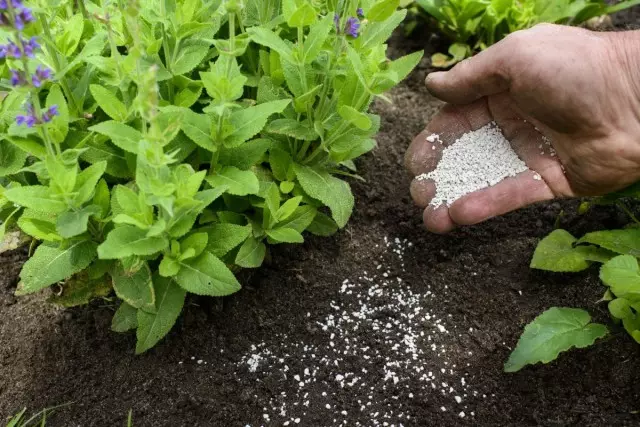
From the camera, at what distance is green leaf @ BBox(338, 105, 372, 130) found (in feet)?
6.72

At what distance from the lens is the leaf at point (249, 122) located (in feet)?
6.67

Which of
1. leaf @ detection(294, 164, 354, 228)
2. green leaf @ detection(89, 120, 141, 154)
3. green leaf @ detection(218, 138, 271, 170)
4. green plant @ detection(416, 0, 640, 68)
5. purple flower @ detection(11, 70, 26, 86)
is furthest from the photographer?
green plant @ detection(416, 0, 640, 68)

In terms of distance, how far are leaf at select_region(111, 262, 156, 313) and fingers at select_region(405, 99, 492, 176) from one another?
1.32m

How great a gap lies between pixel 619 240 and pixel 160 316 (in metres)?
1.73

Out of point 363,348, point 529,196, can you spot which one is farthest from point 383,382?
point 529,196

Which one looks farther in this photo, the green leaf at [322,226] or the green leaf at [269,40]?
the green leaf at [322,226]

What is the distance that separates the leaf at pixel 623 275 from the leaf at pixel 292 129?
1.10 meters

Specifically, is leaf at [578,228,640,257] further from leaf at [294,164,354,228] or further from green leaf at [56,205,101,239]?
green leaf at [56,205,101,239]

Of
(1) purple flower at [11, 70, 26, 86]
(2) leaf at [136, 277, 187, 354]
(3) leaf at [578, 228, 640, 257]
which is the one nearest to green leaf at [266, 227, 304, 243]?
(2) leaf at [136, 277, 187, 354]

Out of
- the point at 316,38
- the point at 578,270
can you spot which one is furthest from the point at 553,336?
the point at 316,38

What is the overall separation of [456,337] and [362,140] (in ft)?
2.82

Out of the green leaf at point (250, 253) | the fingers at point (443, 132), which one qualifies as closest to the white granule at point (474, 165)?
the fingers at point (443, 132)

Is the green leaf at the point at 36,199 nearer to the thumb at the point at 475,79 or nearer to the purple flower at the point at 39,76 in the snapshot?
the purple flower at the point at 39,76

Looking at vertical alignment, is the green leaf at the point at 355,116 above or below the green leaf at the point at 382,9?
below
